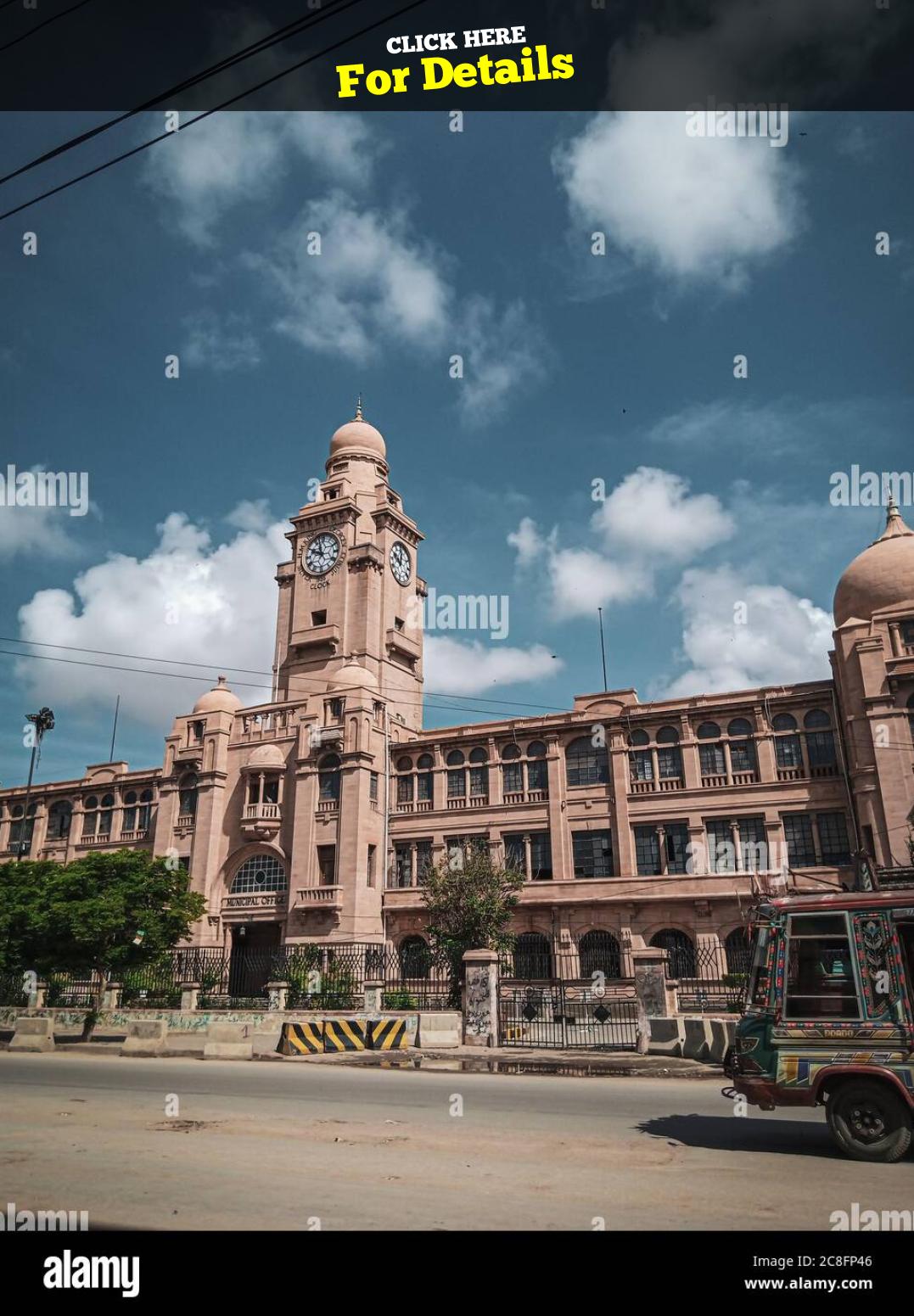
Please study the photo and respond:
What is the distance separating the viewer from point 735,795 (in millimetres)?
36750

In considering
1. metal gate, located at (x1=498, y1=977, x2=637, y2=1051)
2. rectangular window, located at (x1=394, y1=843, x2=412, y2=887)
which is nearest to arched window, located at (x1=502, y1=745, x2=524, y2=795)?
rectangular window, located at (x1=394, y1=843, x2=412, y2=887)

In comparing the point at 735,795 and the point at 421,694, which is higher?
the point at 421,694

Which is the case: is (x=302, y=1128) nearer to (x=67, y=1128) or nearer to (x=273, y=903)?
(x=67, y=1128)

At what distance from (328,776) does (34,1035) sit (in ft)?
63.7

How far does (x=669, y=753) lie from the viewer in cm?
3875

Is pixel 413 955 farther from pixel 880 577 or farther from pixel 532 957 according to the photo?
pixel 880 577

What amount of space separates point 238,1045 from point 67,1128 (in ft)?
37.9

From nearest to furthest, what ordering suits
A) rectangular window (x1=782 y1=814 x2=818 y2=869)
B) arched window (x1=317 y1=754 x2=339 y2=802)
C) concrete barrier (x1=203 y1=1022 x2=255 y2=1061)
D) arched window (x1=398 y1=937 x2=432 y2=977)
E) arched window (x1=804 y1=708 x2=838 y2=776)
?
1. concrete barrier (x1=203 y1=1022 x2=255 y2=1061)
2. rectangular window (x1=782 y1=814 x2=818 y2=869)
3. arched window (x1=804 y1=708 x2=838 y2=776)
4. arched window (x1=398 y1=937 x2=432 y2=977)
5. arched window (x1=317 y1=754 x2=339 y2=802)

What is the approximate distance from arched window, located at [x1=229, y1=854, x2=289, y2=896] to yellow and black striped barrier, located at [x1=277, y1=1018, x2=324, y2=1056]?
20936 mm

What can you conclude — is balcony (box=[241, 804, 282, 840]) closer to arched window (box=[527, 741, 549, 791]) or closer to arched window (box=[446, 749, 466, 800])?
arched window (box=[446, 749, 466, 800])

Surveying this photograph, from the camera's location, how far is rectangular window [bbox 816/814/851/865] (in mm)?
34219

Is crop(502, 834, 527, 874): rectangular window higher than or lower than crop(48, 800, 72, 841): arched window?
lower

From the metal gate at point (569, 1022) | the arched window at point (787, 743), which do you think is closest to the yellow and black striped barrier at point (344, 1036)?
the metal gate at point (569, 1022)
